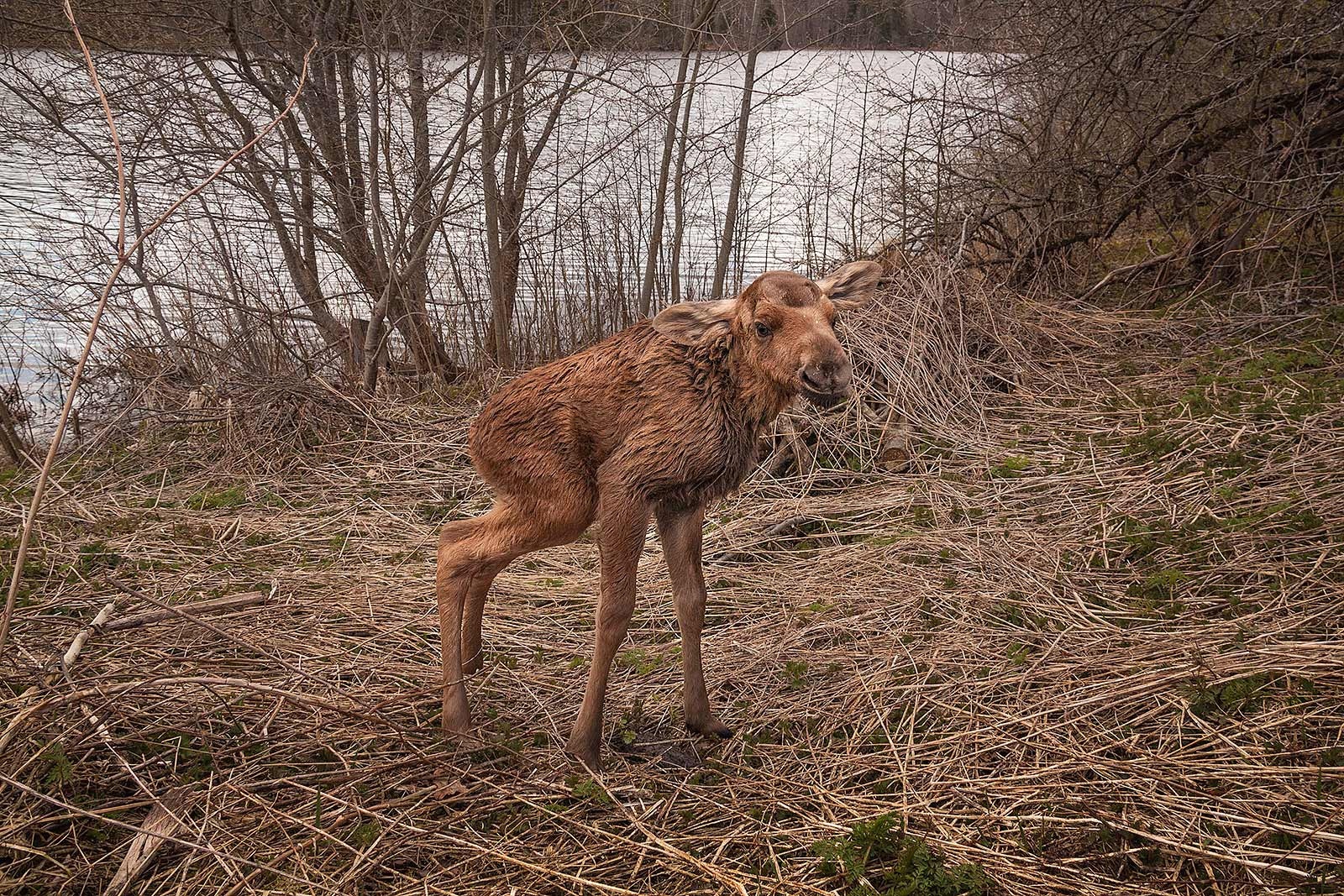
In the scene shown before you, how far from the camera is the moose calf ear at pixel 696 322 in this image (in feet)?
14.4

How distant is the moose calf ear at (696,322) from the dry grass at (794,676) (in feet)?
6.11

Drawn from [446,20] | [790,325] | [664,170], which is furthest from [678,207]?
[790,325]

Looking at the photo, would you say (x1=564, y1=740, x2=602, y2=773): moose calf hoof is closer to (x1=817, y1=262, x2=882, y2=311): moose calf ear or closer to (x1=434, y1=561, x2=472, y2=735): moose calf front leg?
(x1=434, y1=561, x2=472, y2=735): moose calf front leg

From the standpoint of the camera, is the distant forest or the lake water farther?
the lake water

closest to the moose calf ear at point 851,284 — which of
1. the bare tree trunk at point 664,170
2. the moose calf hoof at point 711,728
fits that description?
the moose calf hoof at point 711,728

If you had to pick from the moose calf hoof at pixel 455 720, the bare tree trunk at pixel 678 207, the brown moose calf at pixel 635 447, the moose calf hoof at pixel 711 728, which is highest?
the bare tree trunk at pixel 678 207

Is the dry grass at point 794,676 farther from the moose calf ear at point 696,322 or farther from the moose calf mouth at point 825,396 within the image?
the moose calf ear at point 696,322

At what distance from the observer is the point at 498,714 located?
15.9 ft

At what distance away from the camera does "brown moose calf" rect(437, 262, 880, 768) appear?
4.23m

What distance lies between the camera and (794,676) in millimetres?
5102

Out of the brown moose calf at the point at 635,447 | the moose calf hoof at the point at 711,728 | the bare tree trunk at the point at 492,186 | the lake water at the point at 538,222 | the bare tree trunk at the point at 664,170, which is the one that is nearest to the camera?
the brown moose calf at the point at 635,447

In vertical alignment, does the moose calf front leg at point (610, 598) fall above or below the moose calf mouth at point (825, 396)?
below

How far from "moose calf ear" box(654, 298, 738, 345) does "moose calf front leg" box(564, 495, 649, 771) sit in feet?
2.58

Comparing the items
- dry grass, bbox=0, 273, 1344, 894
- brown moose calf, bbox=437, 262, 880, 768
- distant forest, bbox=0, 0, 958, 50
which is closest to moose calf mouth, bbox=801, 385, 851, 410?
brown moose calf, bbox=437, 262, 880, 768
